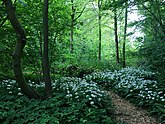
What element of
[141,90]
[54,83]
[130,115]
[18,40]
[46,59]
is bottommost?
[130,115]

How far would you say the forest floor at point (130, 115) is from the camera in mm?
6084

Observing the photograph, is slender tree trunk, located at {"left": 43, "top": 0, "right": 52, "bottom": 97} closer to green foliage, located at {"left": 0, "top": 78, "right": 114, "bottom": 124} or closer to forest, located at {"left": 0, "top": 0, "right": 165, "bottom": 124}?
forest, located at {"left": 0, "top": 0, "right": 165, "bottom": 124}

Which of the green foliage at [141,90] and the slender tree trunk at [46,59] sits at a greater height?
the slender tree trunk at [46,59]

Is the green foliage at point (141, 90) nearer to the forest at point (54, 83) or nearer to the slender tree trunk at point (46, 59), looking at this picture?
the forest at point (54, 83)

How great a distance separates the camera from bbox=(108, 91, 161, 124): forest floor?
6084mm

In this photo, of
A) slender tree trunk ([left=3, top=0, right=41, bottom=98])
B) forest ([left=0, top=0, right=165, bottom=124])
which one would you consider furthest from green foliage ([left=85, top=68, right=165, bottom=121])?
slender tree trunk ([left=3, top=0, right=41, bottom=98])

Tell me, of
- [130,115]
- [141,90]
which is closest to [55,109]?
[130,115]

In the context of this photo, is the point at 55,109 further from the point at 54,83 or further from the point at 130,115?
the point at 130,115

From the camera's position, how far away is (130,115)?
6.53 m

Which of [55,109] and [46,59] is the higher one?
[46,59]

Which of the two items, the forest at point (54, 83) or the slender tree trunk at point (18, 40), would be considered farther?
the forest at point (54, 83)

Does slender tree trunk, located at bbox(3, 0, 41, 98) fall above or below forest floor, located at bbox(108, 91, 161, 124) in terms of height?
above

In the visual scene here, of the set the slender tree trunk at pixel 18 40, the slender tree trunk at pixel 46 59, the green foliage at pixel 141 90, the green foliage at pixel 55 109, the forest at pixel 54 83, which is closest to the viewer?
the green foliage at pixel 55 109

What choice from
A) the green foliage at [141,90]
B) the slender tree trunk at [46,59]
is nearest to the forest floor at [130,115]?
the green foliage at [141,90]
